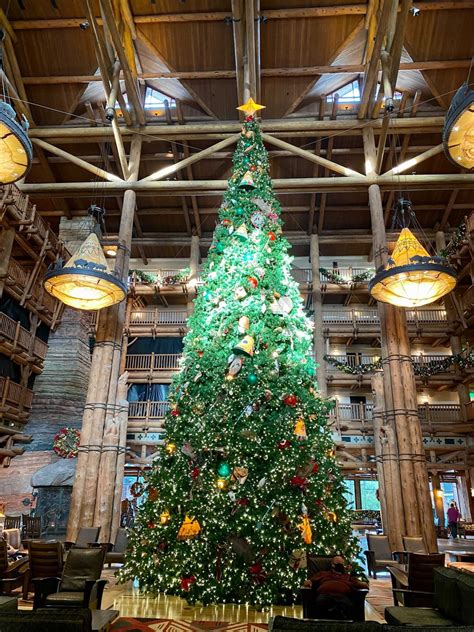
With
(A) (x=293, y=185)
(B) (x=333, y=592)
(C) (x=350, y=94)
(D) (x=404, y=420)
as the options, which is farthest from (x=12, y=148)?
(C) (x=350, y=94)

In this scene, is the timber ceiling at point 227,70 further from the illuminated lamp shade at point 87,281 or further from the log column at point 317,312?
the log column at point 317,312

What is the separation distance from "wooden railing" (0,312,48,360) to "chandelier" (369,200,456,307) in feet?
35.1

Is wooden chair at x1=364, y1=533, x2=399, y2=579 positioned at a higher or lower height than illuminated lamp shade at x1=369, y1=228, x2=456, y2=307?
lower

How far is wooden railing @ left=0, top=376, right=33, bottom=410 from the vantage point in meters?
13.5

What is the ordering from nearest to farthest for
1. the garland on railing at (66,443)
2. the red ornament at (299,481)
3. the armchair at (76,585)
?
the armchair at (76,585), the red ornament at (299,481), the garland on railing at (66,443)

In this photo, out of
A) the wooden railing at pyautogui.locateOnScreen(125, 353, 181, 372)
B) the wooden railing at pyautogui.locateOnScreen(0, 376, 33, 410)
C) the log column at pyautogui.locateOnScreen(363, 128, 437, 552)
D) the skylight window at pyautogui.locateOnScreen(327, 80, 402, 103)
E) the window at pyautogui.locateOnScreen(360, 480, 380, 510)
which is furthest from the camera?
the window at pyautogui.locateOnScreen(360, 480, 380, 510)

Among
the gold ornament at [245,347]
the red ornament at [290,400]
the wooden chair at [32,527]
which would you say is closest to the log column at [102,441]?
the wooden chair at [32,527]

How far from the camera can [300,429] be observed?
234 inches

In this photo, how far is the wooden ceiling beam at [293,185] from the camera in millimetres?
11141

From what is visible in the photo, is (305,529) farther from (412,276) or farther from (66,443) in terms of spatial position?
(66,443)

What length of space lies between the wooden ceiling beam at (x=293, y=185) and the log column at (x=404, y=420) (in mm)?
879

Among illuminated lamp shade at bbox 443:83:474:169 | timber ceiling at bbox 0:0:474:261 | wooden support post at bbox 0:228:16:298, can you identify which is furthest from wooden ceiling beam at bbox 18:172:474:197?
illuminated lamp shade at bbox 443:83:474:169

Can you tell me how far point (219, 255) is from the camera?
7.59m

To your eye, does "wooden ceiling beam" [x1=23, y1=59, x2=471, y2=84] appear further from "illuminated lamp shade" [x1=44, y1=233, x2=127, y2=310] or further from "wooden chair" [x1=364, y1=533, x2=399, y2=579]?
"wooden chair" [x1=364, y1=533, x2=399, y2=579]
